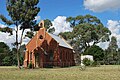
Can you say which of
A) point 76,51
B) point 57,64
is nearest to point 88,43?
point 76,51

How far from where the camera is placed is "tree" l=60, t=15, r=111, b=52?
88062 mm

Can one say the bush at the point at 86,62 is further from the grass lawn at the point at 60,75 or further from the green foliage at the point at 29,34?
the grass lawn at the point at 60,75

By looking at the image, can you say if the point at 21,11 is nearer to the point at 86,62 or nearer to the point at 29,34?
the point at 29,34

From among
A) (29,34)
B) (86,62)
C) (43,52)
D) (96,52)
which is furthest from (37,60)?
(96,52)

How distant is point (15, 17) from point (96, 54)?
130 ft

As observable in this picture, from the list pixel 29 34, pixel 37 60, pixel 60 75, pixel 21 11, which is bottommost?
pixel 60 75

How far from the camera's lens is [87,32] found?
87.9 meters

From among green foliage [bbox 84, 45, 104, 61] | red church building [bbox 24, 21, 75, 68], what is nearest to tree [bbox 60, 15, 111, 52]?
green foliage [bbox 84, 45, 104, 61]

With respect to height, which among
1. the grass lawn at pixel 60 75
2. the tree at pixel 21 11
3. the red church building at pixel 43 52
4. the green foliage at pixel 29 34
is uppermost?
the tree at pixel 21 11

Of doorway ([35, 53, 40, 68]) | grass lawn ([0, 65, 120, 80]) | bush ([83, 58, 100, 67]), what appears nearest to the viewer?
grass lawn ([0, 65, 120, 80])

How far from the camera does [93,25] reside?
9044 centimetres

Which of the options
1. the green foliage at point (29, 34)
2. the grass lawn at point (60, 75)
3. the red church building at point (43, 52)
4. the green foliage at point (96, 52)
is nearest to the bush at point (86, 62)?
the red church building at point (43, 52)

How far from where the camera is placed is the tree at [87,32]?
8806cm

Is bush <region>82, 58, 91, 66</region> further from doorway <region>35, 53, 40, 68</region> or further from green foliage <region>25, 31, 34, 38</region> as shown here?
green foliage <region>25, 31, 34, 38</region>
